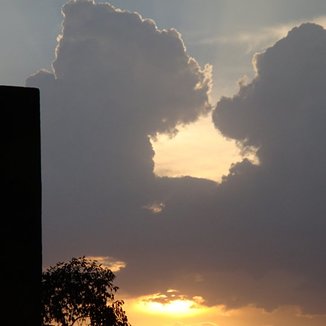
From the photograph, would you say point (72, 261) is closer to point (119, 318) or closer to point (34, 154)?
point (119, 318)

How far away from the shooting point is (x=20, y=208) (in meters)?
9.55

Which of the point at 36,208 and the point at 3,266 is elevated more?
the point at 36,208

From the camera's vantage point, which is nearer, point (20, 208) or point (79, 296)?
point (20, 208)

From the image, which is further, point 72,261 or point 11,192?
point 72,261

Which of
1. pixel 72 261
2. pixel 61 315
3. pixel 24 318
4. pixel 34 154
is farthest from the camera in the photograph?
pixel 72 261

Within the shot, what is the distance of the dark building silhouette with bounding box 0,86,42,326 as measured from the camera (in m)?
9.26

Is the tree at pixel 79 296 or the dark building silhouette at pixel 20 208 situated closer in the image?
the dark building silhouette at pixel 20 208

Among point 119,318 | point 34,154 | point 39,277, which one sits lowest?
point 39,277

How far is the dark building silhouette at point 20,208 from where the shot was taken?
30.4 ft

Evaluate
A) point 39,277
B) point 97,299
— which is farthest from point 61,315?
point 39,277

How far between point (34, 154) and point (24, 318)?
7.95 ft

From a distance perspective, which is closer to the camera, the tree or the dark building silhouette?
the dark building silhouette

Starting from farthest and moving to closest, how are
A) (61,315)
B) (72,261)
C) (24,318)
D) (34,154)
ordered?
(72,261), (61,315), (34,154), (24,318)

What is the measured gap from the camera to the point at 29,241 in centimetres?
941
